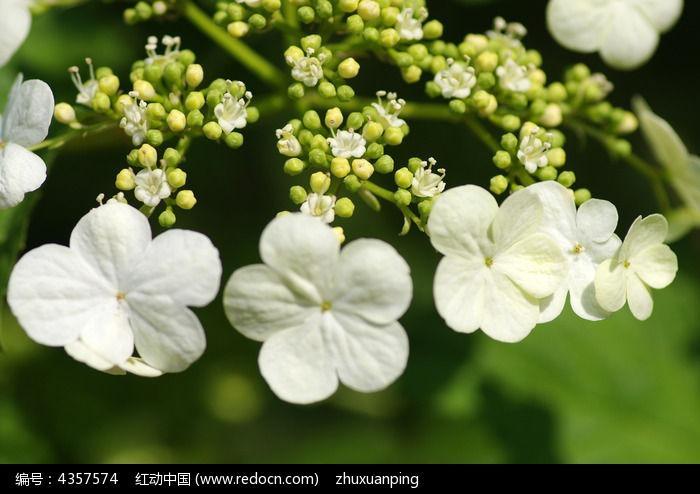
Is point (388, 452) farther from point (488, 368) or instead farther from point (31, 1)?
point (31, 1)

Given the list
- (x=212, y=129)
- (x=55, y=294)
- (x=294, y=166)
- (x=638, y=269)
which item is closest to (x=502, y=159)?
(x=638, y=269)

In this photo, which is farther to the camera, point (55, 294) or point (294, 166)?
point (294, 166)

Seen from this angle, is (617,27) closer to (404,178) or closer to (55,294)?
(404,178)

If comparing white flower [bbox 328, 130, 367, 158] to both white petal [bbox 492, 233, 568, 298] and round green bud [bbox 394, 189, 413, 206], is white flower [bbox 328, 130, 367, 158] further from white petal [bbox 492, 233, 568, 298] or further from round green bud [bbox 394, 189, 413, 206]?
white petal [bbox 492, 233, 568, 298]

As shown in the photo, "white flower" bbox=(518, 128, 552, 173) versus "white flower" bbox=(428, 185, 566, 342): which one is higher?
"white flower" bbox=(518, 128, 552, 173)

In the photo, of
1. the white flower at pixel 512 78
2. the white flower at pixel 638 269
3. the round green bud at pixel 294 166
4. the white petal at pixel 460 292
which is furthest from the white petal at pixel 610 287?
the round green bud at pixel 294 166

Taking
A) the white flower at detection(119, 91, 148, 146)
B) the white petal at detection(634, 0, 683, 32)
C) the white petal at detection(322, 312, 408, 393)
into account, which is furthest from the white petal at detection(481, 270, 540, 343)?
the white petal at detection(634, 0, 683, 32)

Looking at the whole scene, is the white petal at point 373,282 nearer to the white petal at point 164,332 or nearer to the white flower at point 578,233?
the white petal at point 164,332
